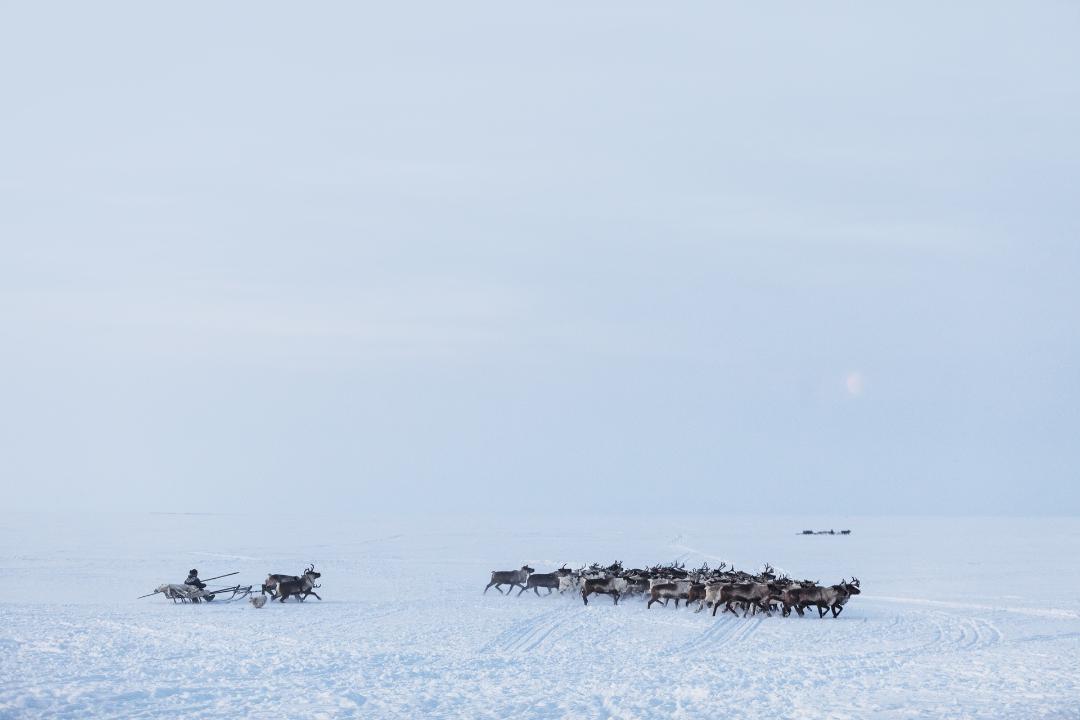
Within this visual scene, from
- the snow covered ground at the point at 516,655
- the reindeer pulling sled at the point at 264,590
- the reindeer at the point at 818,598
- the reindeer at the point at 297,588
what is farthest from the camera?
the reindeer at the point at 297,588

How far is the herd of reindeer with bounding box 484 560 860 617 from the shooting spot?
23.1m

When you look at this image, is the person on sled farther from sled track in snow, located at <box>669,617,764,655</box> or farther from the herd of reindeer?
sled track in snow, located at <box>669,617,764,655</box>

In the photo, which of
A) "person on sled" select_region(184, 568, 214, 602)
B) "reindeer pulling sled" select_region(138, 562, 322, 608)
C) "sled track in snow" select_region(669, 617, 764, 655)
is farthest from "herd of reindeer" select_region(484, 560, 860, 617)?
"person on sled" select_region(184, 568, 214, 602)

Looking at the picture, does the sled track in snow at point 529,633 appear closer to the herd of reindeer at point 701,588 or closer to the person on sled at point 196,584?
the herd of reindeer at point 701,588

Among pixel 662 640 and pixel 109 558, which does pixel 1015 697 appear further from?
pixel 109 558

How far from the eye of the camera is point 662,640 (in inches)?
777

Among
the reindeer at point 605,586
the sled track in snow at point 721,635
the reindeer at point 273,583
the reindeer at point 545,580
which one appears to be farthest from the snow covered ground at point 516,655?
the reindeer at point 545,580

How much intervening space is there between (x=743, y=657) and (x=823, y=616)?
6.07m

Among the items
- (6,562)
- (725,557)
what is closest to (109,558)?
(6,562)

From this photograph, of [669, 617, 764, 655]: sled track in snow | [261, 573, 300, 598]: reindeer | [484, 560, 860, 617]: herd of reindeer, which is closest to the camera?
[669, 617, 764, 655]: sled track in snow

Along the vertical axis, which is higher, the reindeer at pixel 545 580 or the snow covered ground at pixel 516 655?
the reindeer at pixel 545 580

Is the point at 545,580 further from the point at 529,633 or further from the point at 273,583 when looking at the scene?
the point at 529,633

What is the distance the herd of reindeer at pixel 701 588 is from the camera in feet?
75.8

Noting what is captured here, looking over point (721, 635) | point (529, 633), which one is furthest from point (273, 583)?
point (721, 635)
